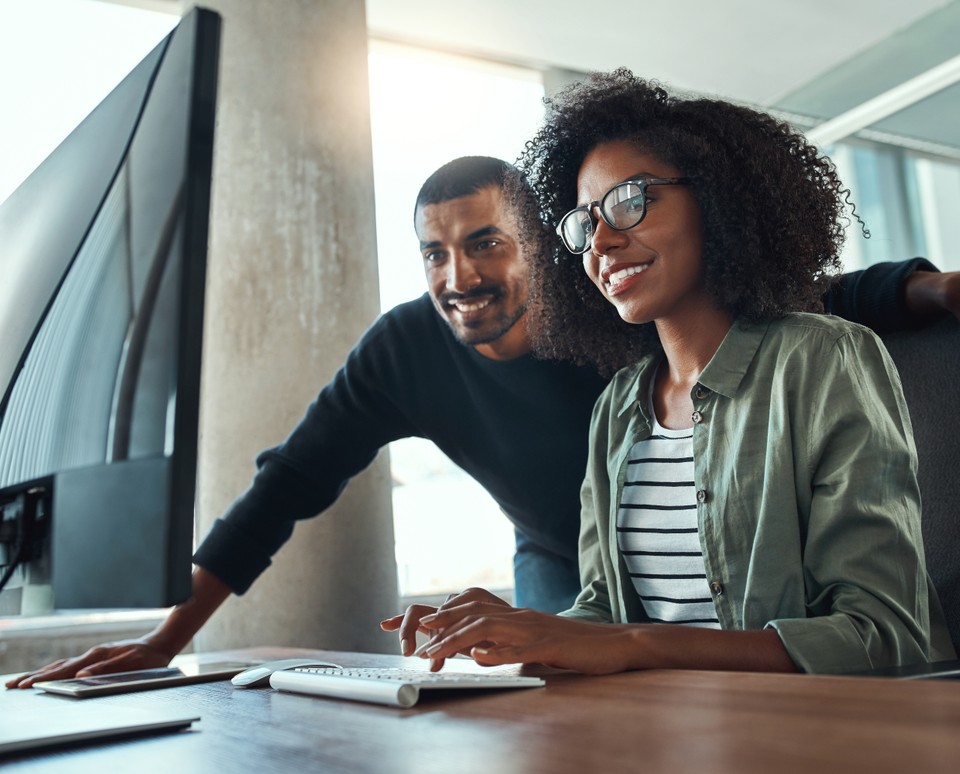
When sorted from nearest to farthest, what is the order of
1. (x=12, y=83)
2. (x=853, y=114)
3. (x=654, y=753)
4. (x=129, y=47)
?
(x=654, y=753)
(x=12, y=83)
(x=129, y=47)
(x=853, y=114)

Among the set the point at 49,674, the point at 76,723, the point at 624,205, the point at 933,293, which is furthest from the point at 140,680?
the point at 933,293

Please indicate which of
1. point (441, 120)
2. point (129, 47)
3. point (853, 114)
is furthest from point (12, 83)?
point (853, 114)

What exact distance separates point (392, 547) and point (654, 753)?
88.4 inches

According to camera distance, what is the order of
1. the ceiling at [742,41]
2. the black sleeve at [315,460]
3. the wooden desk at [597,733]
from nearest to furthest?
the wooden desk at [597,733] < the black sleeve at [315,460] < the ceiling at [742,41]

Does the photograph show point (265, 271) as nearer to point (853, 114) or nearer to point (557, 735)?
point (557, 735)

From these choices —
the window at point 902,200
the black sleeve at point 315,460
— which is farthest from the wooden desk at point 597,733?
the window at point 902,200

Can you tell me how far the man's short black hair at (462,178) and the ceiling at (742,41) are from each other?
6.70 feet

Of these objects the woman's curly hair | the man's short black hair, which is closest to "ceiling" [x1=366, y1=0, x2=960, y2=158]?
the man's short black hair

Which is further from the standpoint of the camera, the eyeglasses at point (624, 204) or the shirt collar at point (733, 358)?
the eyeglasses at point (624, 204)

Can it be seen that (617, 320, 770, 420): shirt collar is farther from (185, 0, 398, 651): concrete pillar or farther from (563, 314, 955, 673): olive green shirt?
(185, 0, 398, 651): concrete pillar

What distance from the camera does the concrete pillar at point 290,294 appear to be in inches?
103

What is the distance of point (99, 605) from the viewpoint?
629mm

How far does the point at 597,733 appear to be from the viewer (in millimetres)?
610

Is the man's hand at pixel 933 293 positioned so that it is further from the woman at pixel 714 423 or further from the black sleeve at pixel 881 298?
the woman at pixel 714 423
